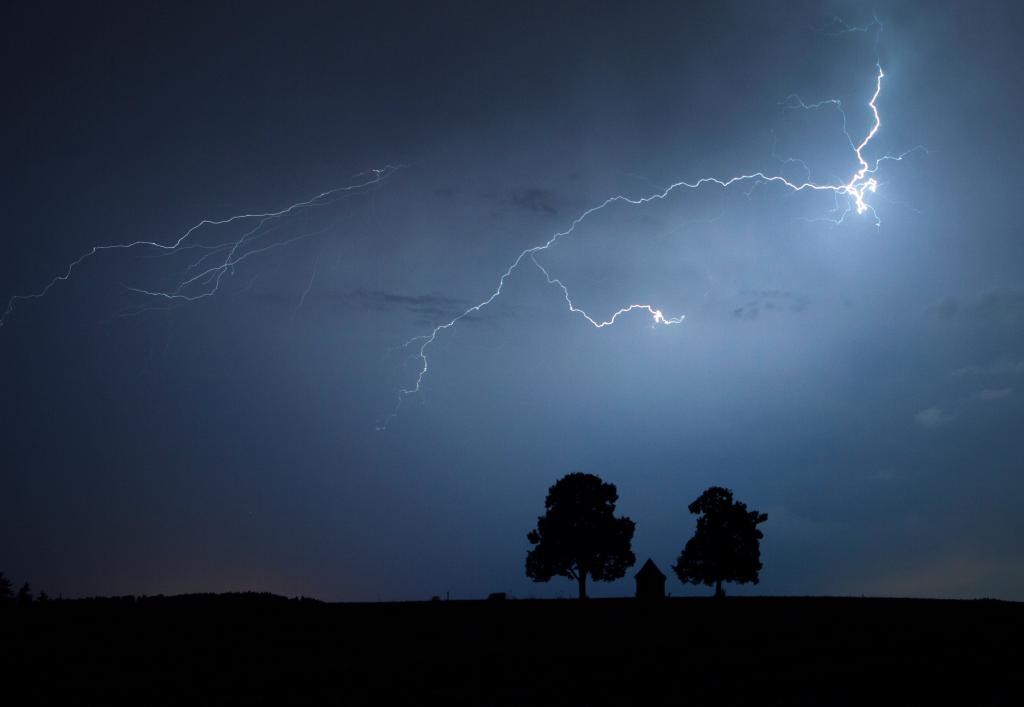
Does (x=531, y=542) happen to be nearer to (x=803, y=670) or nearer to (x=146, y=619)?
(x=146, y=619)

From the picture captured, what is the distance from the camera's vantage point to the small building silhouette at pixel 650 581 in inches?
1540

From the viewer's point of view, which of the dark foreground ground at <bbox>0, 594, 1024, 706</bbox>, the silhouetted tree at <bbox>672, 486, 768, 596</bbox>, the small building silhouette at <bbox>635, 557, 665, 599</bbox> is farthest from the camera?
the silhouetted tree at <bbox>672, 486, 768, 596</bbox>

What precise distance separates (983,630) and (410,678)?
16.8m

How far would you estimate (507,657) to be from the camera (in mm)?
18484

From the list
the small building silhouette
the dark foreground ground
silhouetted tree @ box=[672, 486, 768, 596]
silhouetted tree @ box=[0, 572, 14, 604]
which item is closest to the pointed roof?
the small building silhouette

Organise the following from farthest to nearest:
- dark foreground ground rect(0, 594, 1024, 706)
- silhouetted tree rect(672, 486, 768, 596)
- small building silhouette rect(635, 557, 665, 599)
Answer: silhouetted tree rect(672, 486, 768, 596), small building silhouette rect(635, 557, 665, 599), dark foreground ground rect(0, 594, 1024, 706)

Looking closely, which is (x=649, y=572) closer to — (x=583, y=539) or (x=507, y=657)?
(x=583, y=539)

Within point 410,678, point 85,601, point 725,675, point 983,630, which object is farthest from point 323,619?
point 983,630

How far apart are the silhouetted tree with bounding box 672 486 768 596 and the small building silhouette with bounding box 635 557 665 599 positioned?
6045 mm

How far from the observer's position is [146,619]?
24094 mm

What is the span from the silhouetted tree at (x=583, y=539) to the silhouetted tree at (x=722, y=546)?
4.90 m

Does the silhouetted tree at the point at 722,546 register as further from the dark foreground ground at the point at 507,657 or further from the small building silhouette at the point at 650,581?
the dark foreground ground at the point at 507,657

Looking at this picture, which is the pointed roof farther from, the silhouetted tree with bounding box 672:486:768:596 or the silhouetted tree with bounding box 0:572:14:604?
the silhouetted tree with bounding box 0:572:14:604

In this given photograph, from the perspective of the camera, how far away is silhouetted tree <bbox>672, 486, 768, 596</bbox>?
1747 inches
